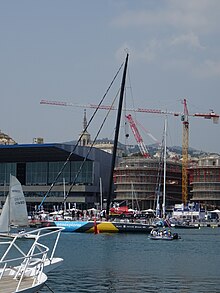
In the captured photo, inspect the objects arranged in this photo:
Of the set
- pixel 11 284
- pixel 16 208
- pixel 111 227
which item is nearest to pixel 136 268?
pixel 16 208

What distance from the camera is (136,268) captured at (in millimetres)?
57125

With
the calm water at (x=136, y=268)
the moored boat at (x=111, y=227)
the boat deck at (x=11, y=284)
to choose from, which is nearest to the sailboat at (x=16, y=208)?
the calm water at (x=136, y=268)

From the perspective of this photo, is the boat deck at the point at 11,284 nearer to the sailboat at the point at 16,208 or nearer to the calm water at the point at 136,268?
the calm water at the point at 136,268

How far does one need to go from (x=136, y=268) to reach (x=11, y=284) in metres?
32.7

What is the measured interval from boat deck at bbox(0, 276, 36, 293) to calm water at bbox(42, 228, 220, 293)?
12.3 meters

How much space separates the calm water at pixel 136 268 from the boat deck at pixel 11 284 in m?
12.3

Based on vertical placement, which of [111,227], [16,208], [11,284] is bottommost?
[111,227]

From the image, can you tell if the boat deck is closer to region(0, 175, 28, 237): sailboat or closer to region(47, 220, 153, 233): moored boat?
region(0, 175, 28, 237): sailboat

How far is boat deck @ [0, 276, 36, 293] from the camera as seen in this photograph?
79.5 ft

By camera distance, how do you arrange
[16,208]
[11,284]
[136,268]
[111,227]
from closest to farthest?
[11,284] < [16,208] < [136,268] < [111,227]

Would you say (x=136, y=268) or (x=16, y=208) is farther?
(x=136, y=268)

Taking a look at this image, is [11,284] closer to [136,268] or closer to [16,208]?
[16,208]

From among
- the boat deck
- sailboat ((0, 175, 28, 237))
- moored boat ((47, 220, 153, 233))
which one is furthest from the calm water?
moored boat ((47, 220, 153, 233))

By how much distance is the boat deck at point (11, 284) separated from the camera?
79.5ft
